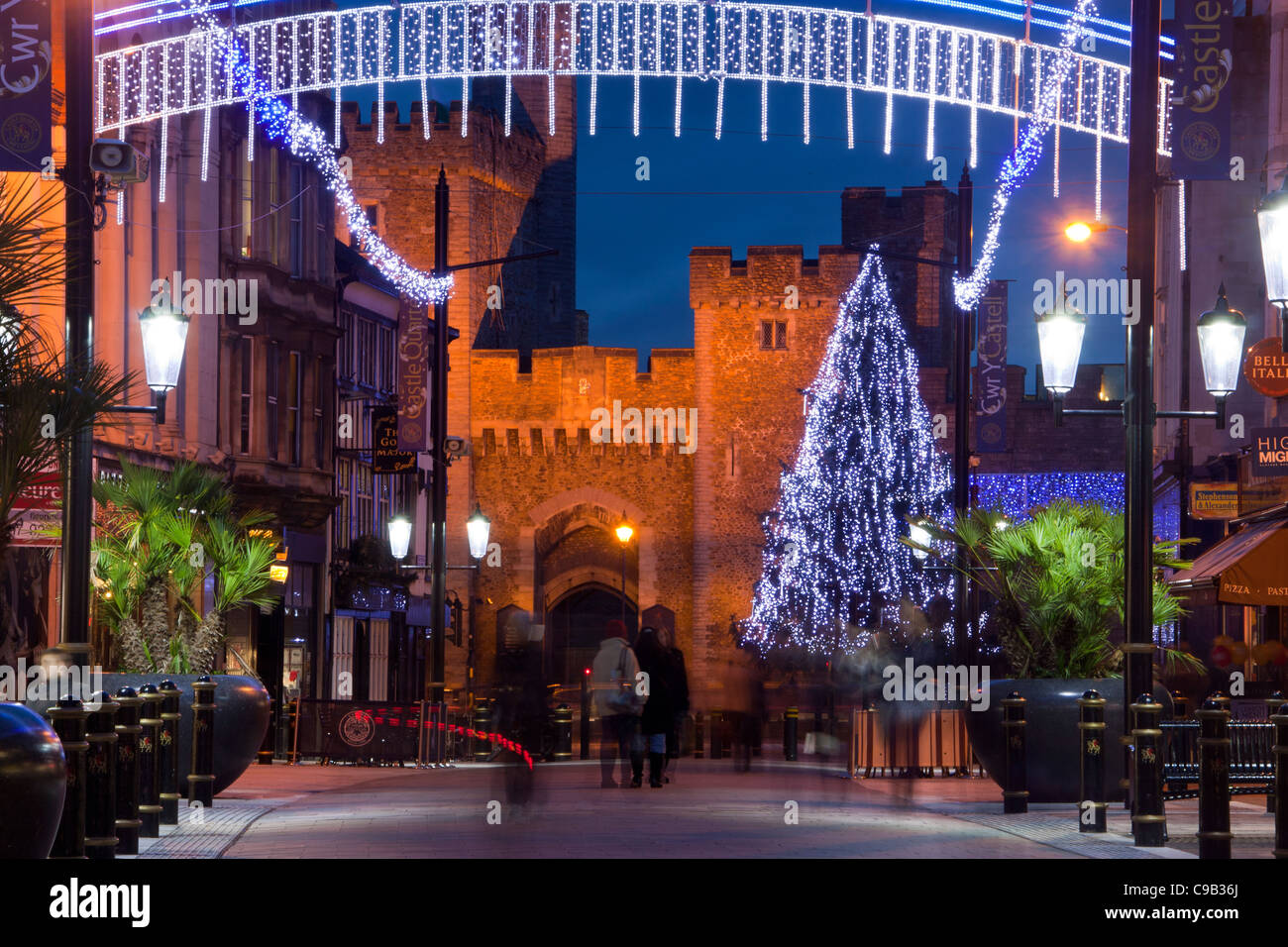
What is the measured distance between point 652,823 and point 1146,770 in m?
3.48

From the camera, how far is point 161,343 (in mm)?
14312

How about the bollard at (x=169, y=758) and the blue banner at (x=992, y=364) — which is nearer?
the bollard at (x=169, y=758)

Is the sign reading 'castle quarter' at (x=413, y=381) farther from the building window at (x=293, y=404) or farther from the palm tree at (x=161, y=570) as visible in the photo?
the palm tree at (x=161, y=570)

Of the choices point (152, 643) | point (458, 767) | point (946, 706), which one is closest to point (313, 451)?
point (458, 767)

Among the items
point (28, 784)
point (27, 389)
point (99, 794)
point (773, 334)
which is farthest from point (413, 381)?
point (28, 784)

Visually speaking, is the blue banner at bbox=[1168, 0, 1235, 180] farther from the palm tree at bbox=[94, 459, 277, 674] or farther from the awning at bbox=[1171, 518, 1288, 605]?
the palm tree at bbox=[94, 459, 277, 674]

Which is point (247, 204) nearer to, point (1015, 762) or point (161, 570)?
point (161, 570)

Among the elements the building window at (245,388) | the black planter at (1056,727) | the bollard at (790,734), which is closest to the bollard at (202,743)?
the black planter at (1056,727)

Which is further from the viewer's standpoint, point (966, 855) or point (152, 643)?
point (152, 643)

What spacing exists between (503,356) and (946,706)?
1601 inches

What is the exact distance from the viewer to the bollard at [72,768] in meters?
9.11

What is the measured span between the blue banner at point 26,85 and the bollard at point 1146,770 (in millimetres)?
8514

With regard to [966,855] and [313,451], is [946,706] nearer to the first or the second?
[966,855]

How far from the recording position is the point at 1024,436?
61250 mm
